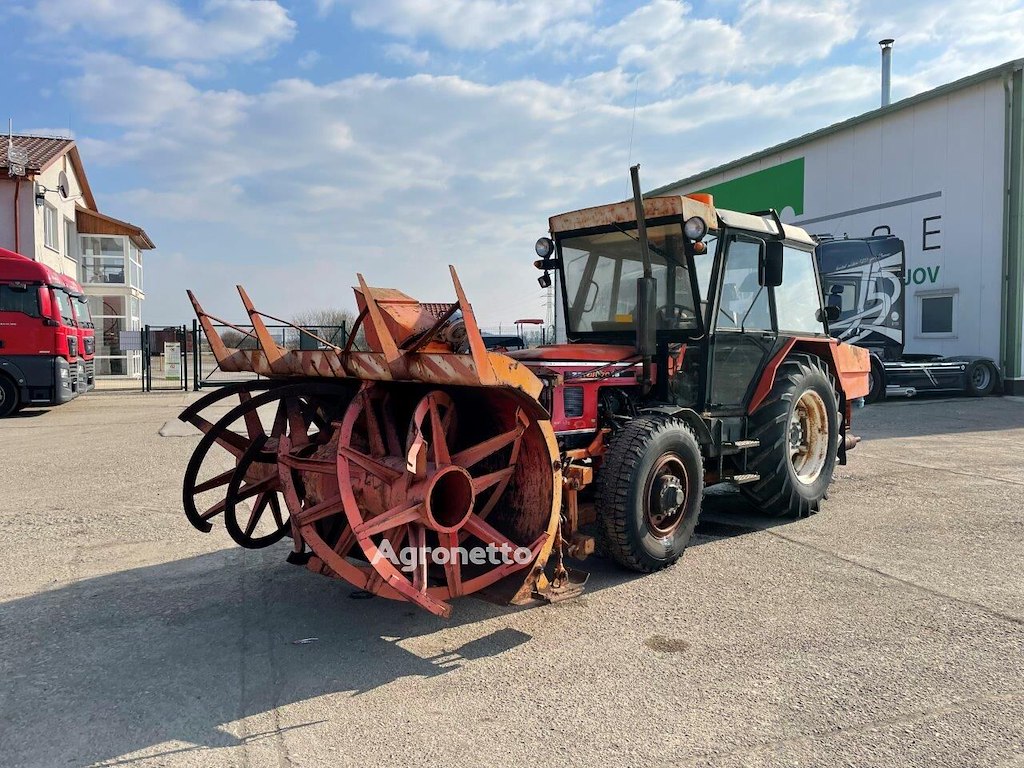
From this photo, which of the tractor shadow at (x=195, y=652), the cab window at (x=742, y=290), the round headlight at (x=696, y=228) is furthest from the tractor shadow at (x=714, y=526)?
the round headlight at (x=696, y=228)

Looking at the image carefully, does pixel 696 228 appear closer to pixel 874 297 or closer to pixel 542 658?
pixel 542 658

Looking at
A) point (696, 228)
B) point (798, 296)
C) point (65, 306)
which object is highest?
point (65, 306)

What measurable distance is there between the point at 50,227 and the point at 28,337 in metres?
9.58

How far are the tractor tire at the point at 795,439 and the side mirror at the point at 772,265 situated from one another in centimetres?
84

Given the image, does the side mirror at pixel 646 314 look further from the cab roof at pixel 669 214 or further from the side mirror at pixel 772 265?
the side mirror at pixel 772 265

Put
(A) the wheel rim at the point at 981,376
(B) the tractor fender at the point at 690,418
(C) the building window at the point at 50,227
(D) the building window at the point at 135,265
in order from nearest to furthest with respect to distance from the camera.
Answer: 1. (B) the tractor fender at the point at 690,418
2. (A) the wheel rim at the point at 981,376
3. (C) the building window at the point at 50,227
4. (D) the building window at the point at 135,265

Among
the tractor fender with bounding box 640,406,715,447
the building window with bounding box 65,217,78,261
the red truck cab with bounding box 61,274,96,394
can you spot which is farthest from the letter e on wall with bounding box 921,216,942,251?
the building window with bounding box 65,217,78,261

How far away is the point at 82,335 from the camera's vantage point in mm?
16312

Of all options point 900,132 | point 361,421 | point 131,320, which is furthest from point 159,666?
point 131,320

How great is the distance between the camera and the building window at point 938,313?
18.3m

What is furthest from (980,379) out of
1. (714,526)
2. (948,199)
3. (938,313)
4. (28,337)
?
(28,337)

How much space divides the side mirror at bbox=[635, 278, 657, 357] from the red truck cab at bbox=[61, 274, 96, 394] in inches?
578

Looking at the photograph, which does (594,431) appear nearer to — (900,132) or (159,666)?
(159,666)

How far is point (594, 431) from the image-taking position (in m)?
4.80
